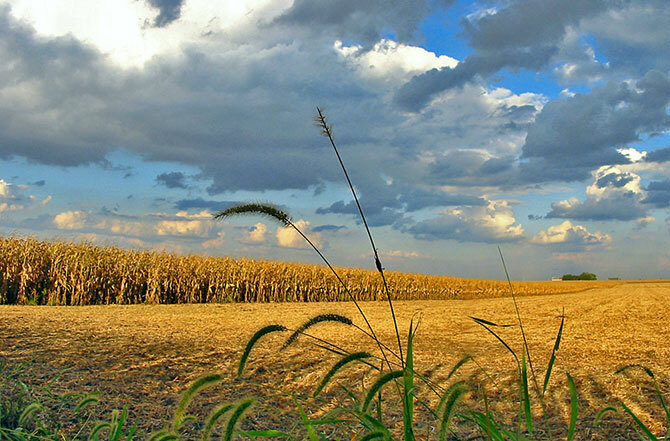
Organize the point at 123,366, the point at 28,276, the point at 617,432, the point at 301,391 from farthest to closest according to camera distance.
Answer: the point at 28,276
the point at 123,366
the point at 301,391
the point at 617,432

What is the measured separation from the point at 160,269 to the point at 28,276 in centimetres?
309

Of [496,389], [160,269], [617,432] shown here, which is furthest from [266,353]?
[160,269]

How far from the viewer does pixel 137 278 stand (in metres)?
13.6

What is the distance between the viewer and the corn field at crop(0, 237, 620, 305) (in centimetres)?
1280

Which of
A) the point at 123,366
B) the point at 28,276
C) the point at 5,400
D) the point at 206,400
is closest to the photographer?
the point at 5,400

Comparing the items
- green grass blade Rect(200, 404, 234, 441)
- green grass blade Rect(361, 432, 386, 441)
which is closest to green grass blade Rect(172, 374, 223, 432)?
green grass blade Rect(200, 404, 234, 441)

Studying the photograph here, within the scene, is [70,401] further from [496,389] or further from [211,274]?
[211,274]

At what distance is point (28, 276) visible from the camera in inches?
500

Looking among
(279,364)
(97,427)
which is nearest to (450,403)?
(97,427)

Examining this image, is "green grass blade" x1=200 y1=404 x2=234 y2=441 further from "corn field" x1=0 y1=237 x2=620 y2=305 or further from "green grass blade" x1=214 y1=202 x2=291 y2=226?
"corn field" x1=0 y1=237 x2=620 y2=305

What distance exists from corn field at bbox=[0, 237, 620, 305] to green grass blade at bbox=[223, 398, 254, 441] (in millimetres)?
12665

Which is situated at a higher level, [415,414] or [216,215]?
[216,215]

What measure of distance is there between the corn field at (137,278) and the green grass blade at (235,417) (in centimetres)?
1266

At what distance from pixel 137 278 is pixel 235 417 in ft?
43.4
